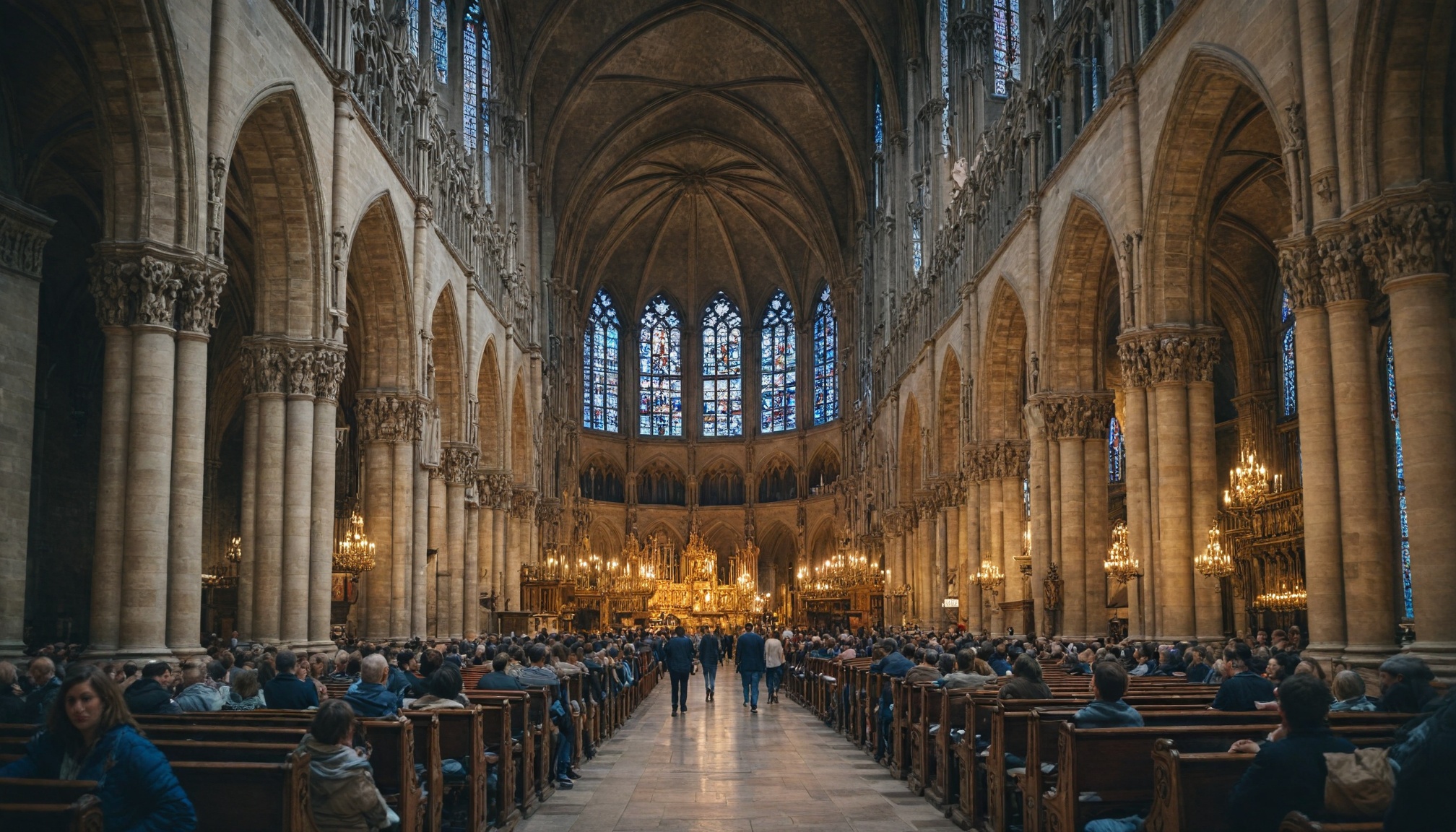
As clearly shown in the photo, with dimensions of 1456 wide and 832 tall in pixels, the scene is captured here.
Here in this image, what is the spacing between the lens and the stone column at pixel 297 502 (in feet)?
65.2

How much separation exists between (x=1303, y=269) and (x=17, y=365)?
56.5 feet

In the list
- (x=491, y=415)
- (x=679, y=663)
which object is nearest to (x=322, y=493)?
(x=679, y=663)

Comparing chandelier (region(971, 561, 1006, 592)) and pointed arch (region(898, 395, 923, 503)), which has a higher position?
pointed arch (region(898, 395, 923, 503))

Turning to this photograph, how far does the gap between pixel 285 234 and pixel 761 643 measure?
1310 cm

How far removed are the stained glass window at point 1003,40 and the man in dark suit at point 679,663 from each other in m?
16.2

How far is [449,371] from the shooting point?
32.7 metres

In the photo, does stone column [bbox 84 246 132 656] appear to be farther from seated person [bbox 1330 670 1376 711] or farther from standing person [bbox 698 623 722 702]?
standing person [bbox 698 623 722 702]

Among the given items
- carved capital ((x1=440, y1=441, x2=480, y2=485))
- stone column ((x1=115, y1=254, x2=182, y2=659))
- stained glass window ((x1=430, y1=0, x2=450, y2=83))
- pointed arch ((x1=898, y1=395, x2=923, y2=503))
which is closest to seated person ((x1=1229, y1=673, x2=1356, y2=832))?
stone column ((x1=115, y1=254, x2=182, y2=659))

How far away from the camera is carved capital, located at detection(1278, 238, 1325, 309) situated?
1468 centimetres

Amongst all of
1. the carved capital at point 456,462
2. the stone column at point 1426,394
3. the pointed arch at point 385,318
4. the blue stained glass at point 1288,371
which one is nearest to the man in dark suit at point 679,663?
the pointed arch at point 385,318

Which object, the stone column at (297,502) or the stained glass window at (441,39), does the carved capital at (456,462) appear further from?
the stone column at (297,502)

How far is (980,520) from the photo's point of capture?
32.0 m

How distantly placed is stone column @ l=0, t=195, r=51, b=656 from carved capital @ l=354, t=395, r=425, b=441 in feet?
28.3

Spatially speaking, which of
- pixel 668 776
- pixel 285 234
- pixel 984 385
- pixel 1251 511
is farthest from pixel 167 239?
pixel 1251 511
